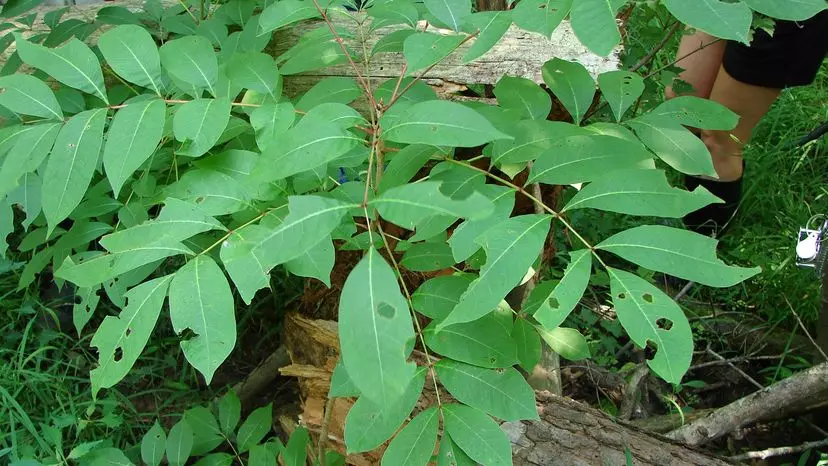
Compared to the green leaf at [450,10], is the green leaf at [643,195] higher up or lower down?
lower down

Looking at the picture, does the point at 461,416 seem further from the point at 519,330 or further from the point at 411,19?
the point at 411,19

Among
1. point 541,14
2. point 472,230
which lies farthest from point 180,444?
point 541,14

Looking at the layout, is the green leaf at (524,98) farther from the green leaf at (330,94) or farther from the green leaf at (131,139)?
the green leaf at (131,139)

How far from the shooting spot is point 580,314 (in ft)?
9.43

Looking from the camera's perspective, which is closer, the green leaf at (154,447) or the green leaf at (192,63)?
the green leaf at (192,63)

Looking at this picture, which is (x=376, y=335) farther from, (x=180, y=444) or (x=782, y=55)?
(x=782, y=55)

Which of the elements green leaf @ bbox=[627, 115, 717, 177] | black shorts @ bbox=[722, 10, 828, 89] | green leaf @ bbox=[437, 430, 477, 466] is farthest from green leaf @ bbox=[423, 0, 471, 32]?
Result: black shorts @ bbox=[722, 10, 828, 89]

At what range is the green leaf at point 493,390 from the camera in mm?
1167

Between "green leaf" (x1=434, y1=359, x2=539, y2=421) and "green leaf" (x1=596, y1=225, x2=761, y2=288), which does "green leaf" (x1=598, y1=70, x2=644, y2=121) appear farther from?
"green leaf" (x1=434, y1=359, x2=539, y2=421)

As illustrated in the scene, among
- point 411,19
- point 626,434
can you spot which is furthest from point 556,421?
point 411,19

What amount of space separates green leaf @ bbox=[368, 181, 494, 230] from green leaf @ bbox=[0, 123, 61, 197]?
685mm

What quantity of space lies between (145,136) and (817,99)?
12.9 ft

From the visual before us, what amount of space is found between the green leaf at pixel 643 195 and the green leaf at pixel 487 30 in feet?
0.90

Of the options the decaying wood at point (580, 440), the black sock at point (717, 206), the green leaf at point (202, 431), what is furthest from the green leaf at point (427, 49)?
the black sock at point (717, 206)
